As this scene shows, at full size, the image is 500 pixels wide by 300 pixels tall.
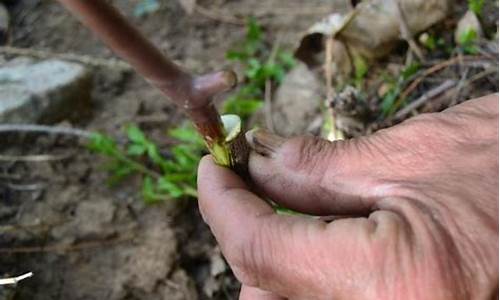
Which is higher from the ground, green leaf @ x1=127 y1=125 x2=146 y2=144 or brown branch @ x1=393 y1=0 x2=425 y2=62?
brown branch @ x1=393 y1=0 x2=425 y2=62

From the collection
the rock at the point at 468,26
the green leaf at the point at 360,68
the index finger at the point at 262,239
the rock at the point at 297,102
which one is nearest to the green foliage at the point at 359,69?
the green leaf at the point at 360,68

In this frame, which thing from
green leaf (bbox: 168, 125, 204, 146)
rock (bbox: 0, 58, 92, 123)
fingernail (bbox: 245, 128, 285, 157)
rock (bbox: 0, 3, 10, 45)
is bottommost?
green leaf (bbox: 168, 125, 204, 146)

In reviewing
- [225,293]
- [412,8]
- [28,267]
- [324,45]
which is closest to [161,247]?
[225,293]

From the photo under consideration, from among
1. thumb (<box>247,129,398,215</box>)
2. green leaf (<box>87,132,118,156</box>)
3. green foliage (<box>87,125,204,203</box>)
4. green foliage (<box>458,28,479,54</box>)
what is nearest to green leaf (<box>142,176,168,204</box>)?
green foliage (<box>87,125,204,203</box>)

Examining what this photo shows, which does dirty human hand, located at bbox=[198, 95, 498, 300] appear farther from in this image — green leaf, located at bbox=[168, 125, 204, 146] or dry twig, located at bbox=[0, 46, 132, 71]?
dry twig, located at bbox=[0, 46, 132, 71]

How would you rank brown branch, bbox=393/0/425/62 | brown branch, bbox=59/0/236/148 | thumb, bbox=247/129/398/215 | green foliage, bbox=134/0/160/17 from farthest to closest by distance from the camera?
green foliage, bbox=134/0/160/17
brown branch, bbox=393/0/425/62
thumb, bbox=247/129/398/215
brown branch, bbox=59/0/236/148

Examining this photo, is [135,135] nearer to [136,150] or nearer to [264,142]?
[136,150]

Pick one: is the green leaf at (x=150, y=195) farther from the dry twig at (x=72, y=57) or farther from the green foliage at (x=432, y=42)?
the green foliage at (x=432, y=42)
